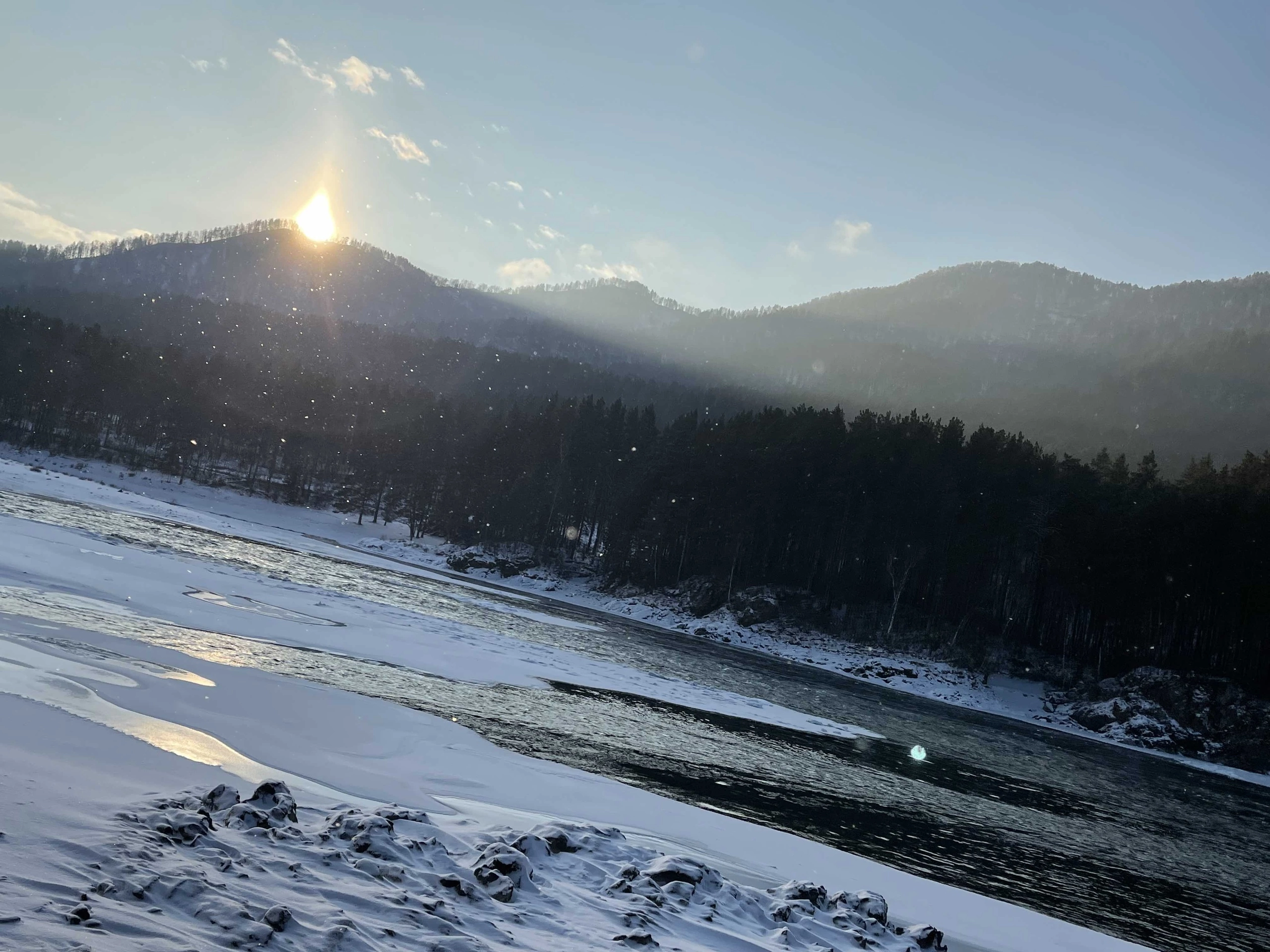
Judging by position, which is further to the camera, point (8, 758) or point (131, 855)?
point (8, 758)

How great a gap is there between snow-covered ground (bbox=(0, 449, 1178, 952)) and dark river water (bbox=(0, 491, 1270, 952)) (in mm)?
1253

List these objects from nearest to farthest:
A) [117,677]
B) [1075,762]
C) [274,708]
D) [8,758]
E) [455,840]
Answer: [8,758], [455,840], [117,677], [274,708], [1075,762]

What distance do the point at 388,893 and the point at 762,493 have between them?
69.0 meters

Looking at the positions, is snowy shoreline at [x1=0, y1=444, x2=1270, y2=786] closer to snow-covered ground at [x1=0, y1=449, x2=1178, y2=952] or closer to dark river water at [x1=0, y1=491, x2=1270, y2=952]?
dark river water at [x1=0, y1=491, x2=1270, y2=952]

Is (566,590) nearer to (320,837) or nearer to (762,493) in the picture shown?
(762,493)

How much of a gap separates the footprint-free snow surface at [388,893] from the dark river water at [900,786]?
4.87 metres

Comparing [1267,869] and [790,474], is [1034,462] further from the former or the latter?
[1267,869]

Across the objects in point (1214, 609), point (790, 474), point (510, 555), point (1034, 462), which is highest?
point (1034, 462)

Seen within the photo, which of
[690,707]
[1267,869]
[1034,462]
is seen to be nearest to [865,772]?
[690,707]

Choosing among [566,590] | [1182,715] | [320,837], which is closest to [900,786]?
[320,837]

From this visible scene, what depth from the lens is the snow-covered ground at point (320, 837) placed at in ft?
16.7

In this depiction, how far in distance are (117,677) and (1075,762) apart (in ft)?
120

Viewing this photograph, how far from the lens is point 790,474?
2928 inches

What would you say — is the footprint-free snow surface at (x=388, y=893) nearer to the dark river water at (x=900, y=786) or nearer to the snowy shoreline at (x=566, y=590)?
the dark river water at (x=900, y=786)
